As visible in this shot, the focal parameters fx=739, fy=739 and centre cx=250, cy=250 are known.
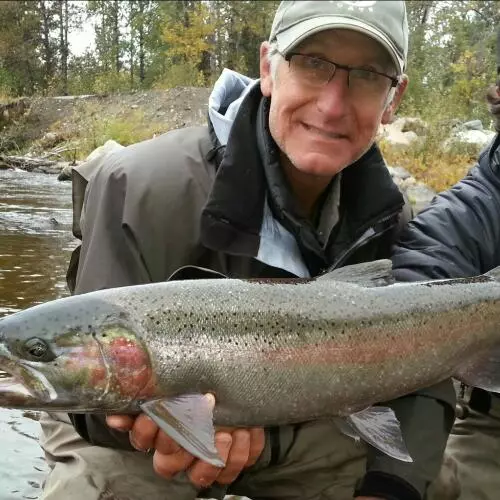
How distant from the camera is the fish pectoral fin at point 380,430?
2.03 metres

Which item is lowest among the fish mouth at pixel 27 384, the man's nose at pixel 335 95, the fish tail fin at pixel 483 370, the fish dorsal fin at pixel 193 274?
the fish tail fin at pixel 483 370

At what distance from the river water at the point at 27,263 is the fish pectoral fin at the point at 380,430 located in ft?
3.80

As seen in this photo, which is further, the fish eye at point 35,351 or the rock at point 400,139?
the rock at point 400,139

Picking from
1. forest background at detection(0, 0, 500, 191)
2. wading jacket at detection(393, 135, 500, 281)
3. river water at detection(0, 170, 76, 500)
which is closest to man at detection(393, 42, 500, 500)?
wading jacket at detection(393, 135, 500, 281)

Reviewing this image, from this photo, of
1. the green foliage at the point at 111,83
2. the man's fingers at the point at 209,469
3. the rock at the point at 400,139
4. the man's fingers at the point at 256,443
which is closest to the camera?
the man's fingers at the point at 209,469

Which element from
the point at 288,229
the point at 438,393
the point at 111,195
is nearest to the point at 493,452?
the point at 438,393

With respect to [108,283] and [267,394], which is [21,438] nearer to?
[108,283]

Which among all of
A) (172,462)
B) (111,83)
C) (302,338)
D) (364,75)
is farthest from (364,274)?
(111,83)

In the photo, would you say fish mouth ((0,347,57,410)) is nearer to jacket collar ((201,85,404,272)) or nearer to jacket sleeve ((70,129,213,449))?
jacket sleeve ((70,129,213,449))

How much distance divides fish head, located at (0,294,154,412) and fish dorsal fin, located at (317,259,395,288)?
629 mm

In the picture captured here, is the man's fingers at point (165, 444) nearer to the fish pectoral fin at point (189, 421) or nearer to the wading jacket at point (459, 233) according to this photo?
the fish pectoral fin at point (189, 421)

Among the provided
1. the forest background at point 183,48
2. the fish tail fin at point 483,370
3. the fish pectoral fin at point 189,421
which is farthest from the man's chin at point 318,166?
the forest background at point 183,48

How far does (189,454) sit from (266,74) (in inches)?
49.8

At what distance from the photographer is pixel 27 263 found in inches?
241
